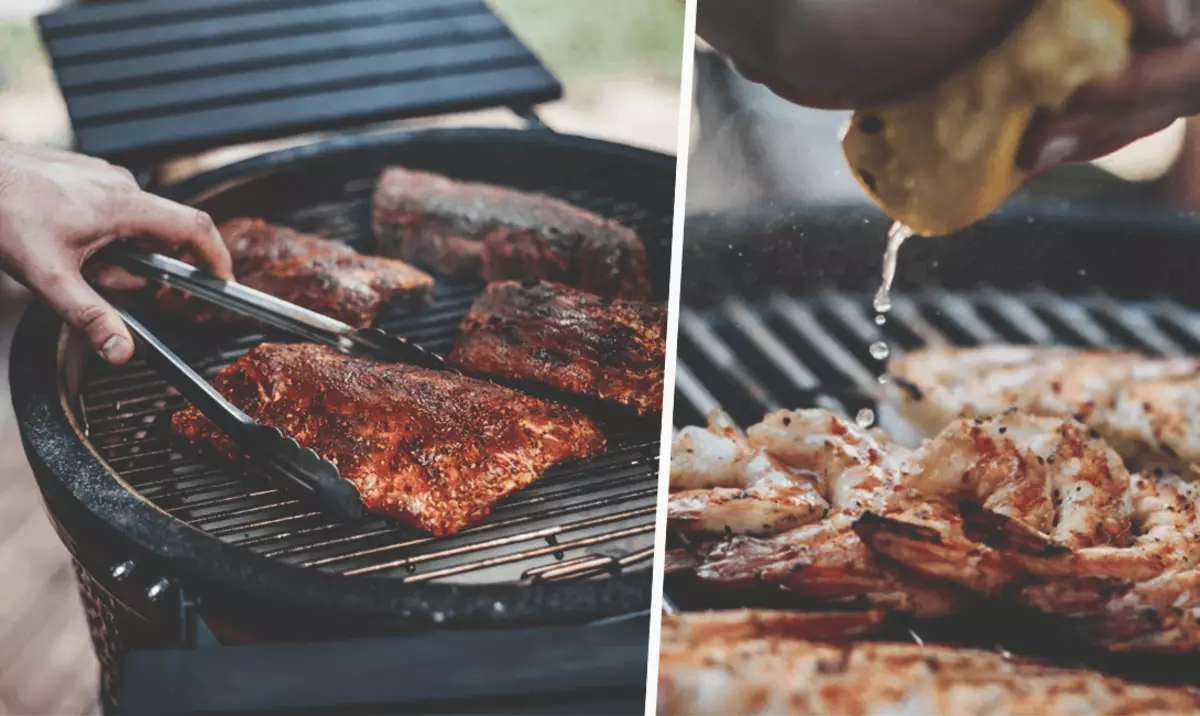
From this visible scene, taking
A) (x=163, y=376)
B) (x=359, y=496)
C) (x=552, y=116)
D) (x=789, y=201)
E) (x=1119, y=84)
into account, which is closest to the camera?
(x=1119, y=84)

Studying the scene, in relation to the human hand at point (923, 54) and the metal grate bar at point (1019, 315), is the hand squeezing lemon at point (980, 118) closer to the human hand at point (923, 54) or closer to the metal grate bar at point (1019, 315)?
the human hand at point (923, 54)

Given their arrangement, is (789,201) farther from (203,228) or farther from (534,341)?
(203,228)

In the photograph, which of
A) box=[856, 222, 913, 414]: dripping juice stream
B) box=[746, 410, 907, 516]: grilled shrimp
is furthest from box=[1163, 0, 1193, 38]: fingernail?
box=[746, 410, 907, 516]: grilled shrimp

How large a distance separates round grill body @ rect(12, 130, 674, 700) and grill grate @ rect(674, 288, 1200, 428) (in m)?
0.20

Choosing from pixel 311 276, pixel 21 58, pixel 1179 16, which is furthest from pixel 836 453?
pixel 21 58

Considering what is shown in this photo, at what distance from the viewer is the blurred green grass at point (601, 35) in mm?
1758

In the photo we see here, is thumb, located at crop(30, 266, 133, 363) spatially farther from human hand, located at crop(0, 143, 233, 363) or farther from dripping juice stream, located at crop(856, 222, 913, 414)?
dripping juice stream, located at crop(856, 222, 913, 414)

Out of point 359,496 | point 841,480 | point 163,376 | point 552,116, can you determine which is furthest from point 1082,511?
point 163,376

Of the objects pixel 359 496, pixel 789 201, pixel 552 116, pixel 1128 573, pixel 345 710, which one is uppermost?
pixel 552 116

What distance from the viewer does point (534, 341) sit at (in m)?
1.65

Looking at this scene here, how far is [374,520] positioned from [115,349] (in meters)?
0.43

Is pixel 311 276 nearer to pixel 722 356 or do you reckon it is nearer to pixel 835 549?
pixel 722 356

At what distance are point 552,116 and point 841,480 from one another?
3.02ft

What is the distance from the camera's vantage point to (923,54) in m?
1.12
